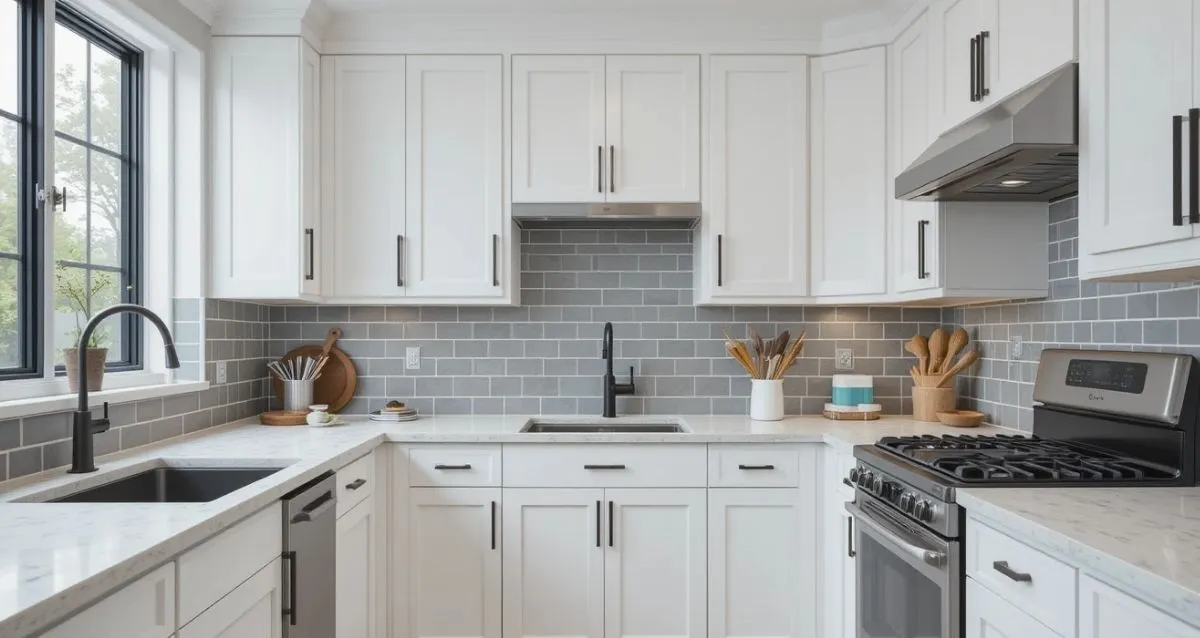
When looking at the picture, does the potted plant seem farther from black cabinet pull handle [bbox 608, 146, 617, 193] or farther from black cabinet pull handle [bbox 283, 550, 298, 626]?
black cabinet pull handle [bbox 608, 146, 617, 193]

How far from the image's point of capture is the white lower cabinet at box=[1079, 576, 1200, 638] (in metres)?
1.16

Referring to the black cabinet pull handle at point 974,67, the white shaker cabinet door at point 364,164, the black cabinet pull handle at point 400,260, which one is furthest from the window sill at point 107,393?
the black cabinet pull handle at point 974,67

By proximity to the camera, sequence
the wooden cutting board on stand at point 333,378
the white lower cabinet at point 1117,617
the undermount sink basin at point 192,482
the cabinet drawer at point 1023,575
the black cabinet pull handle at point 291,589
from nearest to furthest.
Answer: the white lower cabinet at point 1117,617, the cabinet drawer at point 1023,575, the black cabinet pull handle at point 291,589, the undermount sink basin at point 192,482, the wooden cutting board on stand at point 333,378

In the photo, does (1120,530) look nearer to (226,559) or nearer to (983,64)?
(983,64)

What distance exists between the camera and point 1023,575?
1518mm

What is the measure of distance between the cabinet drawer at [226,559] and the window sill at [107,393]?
0.71 metres

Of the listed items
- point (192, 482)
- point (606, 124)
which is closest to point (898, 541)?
point (606, 124)

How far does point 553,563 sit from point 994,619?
5.12ft

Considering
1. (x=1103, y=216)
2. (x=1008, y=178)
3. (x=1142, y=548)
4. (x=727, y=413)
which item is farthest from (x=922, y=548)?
(x=727, y=413)

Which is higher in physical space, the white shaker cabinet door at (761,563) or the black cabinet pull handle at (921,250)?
the black cabinet pull handle at (921,250)

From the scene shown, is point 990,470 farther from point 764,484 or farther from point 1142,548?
point 764,484

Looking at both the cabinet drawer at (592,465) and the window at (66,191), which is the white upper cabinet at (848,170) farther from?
the window at (66,191)

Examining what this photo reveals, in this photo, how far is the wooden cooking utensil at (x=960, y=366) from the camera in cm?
290

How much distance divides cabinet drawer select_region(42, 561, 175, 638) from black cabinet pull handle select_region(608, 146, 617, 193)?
6.80 feet
